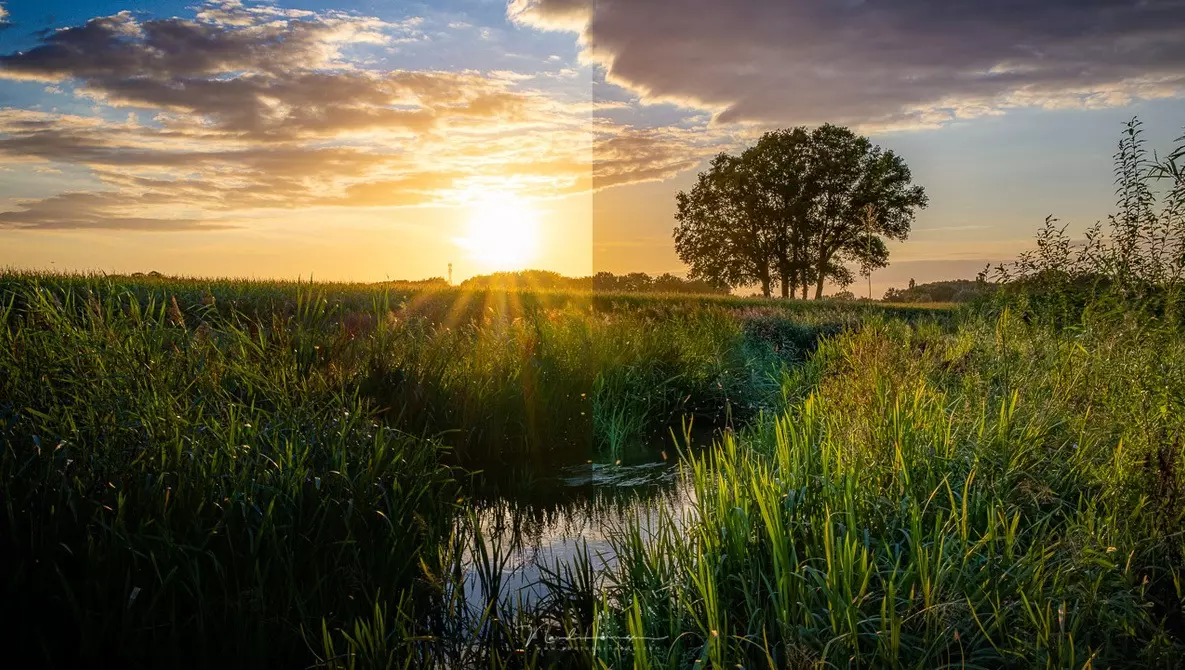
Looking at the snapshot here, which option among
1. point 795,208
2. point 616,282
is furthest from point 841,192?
point 616,282

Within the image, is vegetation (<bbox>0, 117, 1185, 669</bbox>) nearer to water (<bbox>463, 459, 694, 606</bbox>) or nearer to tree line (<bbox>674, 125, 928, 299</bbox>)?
water (<bbox>463, 459, 694, 606</bbox>)

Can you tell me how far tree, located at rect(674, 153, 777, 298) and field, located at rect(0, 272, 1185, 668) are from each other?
120 ft

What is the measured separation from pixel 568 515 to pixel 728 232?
37899 millimetres

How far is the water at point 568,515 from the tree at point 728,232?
35885mm

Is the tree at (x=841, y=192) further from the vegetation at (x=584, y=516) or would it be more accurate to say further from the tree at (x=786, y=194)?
the vegetation at (x=584, y=516)

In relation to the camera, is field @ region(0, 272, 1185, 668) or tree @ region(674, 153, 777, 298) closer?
field @ region(0, 272, 1185, 668)

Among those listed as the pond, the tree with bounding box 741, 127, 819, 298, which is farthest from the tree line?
the pond

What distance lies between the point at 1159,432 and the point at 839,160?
39368mm

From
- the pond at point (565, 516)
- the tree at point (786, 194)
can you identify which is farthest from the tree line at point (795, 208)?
the pond at point (565, 516)

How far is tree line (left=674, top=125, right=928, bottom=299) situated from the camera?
1593 inches

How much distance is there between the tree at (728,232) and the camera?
1622 inches

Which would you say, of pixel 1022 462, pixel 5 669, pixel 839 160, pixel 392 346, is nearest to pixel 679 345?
pixel 392 346

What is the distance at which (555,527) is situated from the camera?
511 centimetres

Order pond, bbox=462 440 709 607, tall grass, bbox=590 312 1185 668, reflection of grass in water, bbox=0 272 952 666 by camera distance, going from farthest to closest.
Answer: pond, bbox=462 440 709 607, reflection of grass in water, bbox=0 272 952 666, tall grass, bbox=590 312 1185 668
